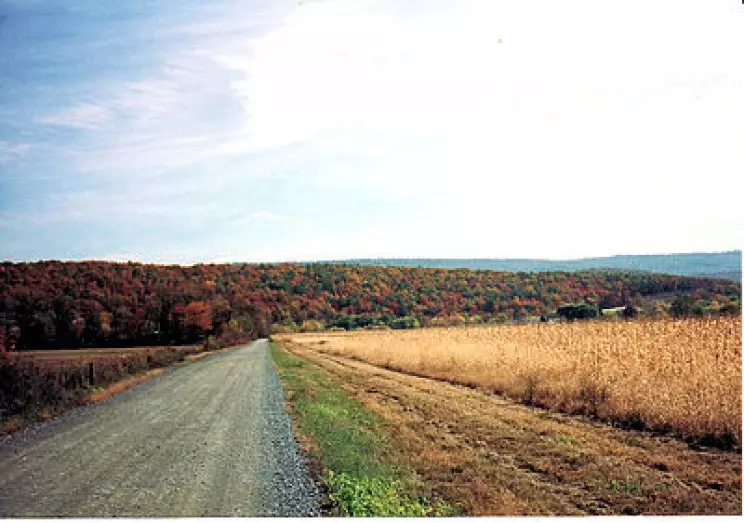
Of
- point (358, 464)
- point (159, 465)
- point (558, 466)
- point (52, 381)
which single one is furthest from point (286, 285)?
point (558, 466)

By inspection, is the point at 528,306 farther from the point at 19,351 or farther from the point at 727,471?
the point at 19,351

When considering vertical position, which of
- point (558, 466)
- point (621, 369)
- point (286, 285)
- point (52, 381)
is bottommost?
point (558, 466)

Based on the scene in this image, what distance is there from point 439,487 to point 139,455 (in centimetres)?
455

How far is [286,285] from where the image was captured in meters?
21.8

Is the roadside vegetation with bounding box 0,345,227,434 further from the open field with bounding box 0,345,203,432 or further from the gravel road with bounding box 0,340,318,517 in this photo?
the gravel road with bounding box 0,340,318,517

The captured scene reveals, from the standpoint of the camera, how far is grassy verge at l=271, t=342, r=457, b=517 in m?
6.66

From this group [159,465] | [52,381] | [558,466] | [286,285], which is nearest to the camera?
[558,466]

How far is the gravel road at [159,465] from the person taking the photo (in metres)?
6.82

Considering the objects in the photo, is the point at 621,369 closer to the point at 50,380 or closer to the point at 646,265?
the point at 646,265

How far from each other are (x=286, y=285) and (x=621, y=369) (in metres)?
13.4

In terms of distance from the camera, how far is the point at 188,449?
9.64 m

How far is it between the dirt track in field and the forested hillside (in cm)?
283

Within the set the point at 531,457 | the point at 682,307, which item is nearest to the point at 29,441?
A: the point at 531,457

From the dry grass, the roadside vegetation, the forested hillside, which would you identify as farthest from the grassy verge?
the roadside vegetation
